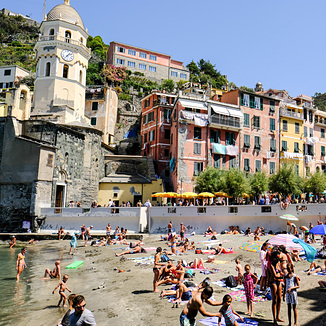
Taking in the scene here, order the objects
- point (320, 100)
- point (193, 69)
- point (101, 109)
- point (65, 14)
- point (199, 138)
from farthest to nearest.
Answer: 1. point (320, 100)
2. point (193, 69)
3. point (101, 109)
4. point (65, 14)
5. point (199, 138)

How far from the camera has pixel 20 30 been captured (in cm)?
9512

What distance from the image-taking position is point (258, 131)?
40344 mm

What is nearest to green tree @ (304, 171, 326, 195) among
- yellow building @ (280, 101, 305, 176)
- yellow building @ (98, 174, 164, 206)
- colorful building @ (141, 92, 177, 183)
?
yellow building @ (280, 101, 305, 176)

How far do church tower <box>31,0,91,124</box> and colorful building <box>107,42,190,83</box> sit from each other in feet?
103

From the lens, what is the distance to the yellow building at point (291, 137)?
4181 cm

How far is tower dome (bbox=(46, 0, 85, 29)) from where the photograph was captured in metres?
39.2

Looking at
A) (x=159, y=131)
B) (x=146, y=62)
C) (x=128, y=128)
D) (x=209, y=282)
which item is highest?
(x=146, y=62)

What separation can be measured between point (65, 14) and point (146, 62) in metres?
35.9

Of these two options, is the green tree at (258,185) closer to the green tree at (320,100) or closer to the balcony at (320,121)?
the balcony at (320,121)

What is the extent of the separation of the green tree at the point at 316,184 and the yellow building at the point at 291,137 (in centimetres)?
539

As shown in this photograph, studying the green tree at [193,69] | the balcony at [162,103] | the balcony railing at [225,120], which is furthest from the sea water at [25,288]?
the green tree at [193,69]

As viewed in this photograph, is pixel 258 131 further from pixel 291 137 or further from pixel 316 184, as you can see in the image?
pixel 316 184

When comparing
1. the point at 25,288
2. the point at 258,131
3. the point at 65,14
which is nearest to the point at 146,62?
the point at 65,14

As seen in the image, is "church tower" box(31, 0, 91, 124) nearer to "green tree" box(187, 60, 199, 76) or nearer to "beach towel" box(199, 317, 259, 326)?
"beach towel" box(199, 317, 259, 326)
